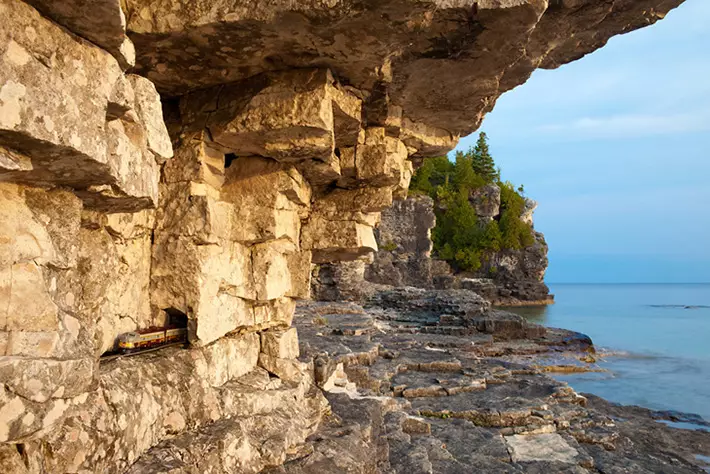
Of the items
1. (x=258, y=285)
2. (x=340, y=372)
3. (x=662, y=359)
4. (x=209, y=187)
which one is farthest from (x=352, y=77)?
(x=662, y=359)

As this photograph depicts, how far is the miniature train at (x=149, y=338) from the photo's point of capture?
4.29m

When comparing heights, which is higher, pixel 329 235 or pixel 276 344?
pixel 329 235

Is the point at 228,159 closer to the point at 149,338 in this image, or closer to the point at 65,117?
the point at 149,338

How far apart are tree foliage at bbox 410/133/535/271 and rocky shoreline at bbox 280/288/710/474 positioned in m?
39.5

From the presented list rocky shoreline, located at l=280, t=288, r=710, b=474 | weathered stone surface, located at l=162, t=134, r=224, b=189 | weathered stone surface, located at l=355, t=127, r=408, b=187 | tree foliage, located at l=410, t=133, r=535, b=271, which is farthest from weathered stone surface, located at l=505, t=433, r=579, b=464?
tree foliage, located at l=410, t=133, r=535, b=271

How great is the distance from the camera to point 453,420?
8.98 meters

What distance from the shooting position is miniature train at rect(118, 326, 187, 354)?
14.1 feet

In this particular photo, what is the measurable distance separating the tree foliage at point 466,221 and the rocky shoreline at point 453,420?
39.5 metres

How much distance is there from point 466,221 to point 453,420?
48.8 meters

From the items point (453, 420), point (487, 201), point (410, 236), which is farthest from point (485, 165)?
point (453, 420)

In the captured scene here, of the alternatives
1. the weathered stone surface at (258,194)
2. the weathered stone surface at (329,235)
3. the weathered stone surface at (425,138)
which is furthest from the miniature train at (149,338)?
the weathered stone surface at (425,138)

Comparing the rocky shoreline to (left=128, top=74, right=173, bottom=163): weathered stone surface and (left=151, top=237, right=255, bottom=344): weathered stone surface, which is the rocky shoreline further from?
(left=128, top=74, right=173, bottom=163): weathered stone surface

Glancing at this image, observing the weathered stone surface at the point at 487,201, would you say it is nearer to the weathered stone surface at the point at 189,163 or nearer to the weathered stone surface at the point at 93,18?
the weathered stone surface at the point at 189,163

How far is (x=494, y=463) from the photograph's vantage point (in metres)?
7.14
